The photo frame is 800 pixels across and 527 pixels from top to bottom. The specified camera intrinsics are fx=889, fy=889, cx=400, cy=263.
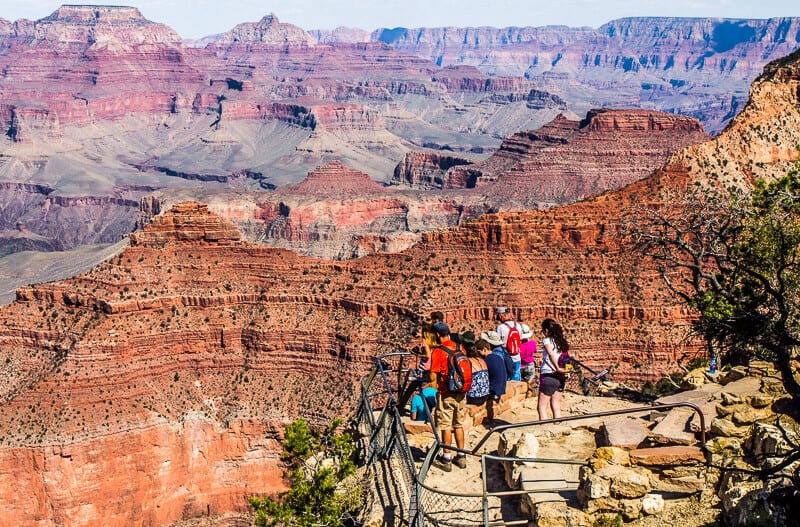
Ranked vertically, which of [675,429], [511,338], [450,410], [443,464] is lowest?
[443,464]

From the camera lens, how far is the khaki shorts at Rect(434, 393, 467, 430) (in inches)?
826

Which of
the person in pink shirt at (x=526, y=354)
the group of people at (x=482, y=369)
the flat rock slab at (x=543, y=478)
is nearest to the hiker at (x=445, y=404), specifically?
the group of people at (x=482, y=369)

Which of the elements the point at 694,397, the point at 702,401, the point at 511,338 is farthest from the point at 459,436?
the point at 694,397

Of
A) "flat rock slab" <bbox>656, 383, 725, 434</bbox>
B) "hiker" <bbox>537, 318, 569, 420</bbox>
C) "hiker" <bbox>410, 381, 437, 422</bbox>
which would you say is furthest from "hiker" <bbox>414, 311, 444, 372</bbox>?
"flat rock slab" <bbox>656, 383, 725, 434</bbox>

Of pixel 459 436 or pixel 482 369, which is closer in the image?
pixel 459 436

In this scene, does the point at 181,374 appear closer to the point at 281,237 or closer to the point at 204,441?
the point at 204,441

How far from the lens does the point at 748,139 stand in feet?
218

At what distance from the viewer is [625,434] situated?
1981 centimetres

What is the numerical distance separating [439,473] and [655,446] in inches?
201

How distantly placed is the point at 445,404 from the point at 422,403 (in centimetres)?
357

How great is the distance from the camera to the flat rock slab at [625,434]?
63.7ft

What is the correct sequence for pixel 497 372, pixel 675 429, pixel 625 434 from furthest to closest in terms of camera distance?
1. pixel 497 372
2. pixel 625 434
3. pixel 675 429

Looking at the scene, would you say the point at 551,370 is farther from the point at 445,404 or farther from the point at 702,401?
the point at 702,401

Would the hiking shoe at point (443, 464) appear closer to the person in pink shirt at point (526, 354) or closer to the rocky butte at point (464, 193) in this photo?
the person in pink shirt at point (526, 354)
